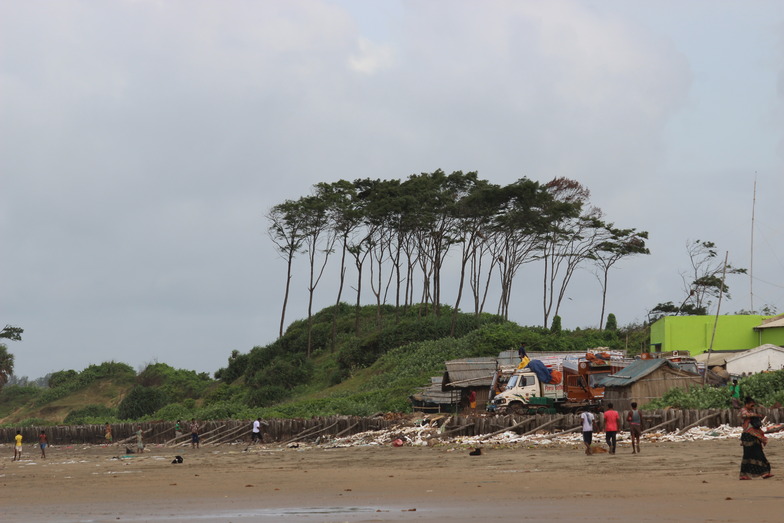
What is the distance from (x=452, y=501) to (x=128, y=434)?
3467 centimetres

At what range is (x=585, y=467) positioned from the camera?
1947cm

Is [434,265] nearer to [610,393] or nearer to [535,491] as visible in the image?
[610,393]

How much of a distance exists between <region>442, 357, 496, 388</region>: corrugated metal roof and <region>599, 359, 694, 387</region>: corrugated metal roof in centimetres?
820

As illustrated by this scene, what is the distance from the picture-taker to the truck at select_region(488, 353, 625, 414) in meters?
35.2

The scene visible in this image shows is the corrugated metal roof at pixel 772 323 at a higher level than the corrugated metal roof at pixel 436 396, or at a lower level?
higher

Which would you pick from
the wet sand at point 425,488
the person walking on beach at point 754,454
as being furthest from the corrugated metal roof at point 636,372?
the person walking on beach at point 754,454

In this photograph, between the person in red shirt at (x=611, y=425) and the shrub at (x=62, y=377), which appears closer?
the person in red shirt at (x=611, y=425)

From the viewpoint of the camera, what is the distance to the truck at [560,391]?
3516 cm

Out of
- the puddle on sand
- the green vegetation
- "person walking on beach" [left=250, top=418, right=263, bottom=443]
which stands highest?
the green vegetation

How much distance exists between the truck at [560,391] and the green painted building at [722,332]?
1936 cm

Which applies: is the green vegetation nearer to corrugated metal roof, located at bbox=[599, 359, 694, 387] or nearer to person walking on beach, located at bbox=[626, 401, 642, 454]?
corrugated metal roof, located at bbox=[599, 359, 694, 387]

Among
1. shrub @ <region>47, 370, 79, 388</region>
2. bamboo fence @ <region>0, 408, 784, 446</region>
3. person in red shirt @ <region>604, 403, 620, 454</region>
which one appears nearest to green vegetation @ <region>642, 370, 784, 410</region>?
bamboo fence @ <region>0, 408, 784, 446</region>

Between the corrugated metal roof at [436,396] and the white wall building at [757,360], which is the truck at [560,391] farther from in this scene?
the white wall building at [757,360]

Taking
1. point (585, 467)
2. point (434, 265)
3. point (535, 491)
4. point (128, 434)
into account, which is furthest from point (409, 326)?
point (535, 491)
